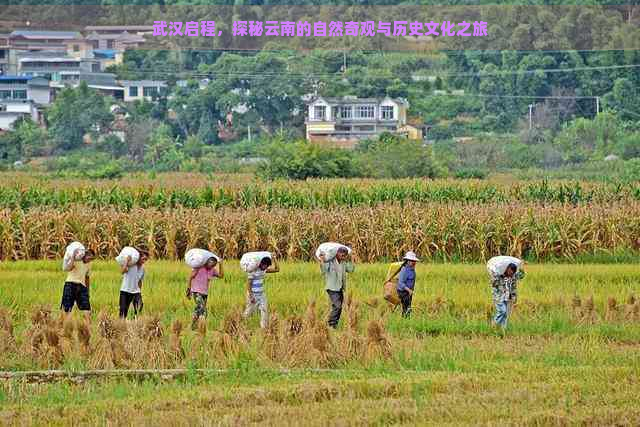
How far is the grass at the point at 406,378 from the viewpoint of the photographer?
11898 millimetres

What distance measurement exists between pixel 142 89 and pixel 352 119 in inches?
670

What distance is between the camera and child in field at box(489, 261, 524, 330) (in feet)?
55.3

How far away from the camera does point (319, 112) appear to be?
84.4 meters

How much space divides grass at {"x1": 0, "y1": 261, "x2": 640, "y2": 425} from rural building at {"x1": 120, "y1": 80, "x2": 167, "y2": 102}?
73.9 meters

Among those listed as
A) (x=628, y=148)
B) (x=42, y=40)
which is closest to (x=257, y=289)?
(x=628, y=148)

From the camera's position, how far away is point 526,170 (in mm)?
66625

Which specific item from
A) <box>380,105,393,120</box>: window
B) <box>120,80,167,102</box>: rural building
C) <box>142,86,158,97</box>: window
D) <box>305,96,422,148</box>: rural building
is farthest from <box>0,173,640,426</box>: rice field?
<box>120,80,167,102</box>: rural building

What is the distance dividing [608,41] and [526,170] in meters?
32.6

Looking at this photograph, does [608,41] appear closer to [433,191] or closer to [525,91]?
[525,91]

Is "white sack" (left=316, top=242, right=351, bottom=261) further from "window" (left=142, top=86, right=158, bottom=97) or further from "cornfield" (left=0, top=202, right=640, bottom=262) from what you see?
"window" (left=142, top=86, right=158, bottom=97)

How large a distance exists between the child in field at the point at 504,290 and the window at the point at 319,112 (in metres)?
67.3

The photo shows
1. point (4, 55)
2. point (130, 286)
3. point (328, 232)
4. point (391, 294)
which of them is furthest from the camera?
point (4, 55)

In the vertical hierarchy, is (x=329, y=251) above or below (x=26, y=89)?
below

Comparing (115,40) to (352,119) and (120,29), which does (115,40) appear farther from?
(352,119)
